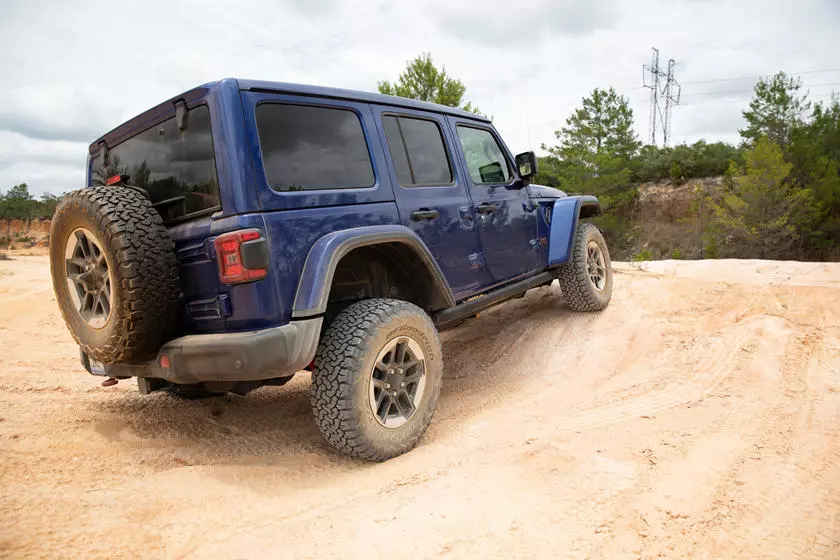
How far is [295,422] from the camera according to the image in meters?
3.34

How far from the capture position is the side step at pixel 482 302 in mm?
3354

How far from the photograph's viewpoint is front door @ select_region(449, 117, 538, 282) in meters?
3.75

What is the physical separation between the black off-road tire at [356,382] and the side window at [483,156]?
5.28 ft

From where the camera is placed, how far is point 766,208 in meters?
22.0

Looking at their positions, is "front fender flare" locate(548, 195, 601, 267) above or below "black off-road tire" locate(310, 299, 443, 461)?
above

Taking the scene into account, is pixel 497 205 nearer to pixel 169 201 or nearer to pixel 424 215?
pixel 424 215

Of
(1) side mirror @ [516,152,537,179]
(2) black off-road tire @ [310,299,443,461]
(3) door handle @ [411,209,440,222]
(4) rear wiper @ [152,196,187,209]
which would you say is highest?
(1) side mirror @ [516,152,537,179]

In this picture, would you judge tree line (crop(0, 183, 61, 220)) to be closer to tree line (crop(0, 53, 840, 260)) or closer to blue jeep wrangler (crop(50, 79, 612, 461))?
tree line (crop(0, 53, 840, 260))

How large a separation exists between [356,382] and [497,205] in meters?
2.00

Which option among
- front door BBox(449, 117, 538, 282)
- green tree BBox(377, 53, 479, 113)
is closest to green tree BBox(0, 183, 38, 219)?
green tree BBox(377, 53, 479, 113)

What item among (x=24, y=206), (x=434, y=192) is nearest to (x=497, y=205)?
(x=434, y=192)

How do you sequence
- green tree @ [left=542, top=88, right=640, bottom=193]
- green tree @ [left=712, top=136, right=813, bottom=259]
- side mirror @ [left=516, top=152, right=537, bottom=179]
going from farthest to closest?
green tree @ [left=542, top=88, right=640, bottom=193], green tree @ [left=712, top=136, right=813, bottom=259], side mirror @ [left=516, top=152, right=537, bottom=179]

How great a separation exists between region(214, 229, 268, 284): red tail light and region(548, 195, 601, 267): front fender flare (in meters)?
2.98

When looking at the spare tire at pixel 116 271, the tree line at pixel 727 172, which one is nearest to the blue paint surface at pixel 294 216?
the spare tire at pixel 116 271
